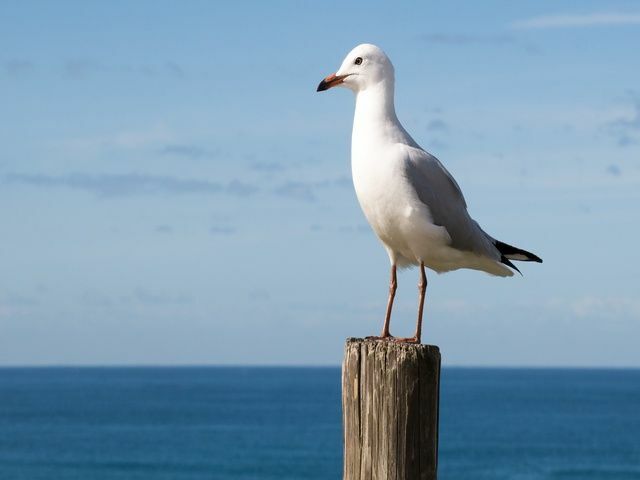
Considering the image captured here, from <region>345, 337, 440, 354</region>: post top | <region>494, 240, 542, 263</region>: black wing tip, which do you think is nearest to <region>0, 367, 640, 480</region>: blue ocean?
<region>494, 240, 542, 263</region>: black wing tip

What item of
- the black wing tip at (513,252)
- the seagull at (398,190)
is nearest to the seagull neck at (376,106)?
the seagull at (398,190)

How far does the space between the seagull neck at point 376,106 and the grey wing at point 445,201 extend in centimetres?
31

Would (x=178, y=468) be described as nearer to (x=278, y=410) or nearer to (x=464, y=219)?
(x=278, y=410)

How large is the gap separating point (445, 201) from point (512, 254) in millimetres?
847

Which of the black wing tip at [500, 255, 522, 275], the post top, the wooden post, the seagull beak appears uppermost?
the seagull beak

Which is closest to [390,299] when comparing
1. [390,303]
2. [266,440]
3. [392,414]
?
[390,303]

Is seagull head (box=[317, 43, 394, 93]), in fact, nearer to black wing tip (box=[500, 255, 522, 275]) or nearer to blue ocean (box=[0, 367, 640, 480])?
black wing tip (box=[500, 255, 522, 275])

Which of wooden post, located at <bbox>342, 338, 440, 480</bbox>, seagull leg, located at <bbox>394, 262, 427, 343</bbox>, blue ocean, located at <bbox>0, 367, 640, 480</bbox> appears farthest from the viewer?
blue ocean, located at <bbox>0, 367, 640, 480</bbox>

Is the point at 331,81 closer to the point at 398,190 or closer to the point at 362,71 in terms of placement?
the point at 362,71

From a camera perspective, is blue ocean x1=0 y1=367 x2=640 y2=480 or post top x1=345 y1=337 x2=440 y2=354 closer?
post top x1=345 y1=337 x2=440 y2=354

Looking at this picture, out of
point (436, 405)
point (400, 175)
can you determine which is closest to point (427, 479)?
point (436, 405)

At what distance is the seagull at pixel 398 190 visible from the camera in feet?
26.0

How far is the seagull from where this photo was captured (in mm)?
7934

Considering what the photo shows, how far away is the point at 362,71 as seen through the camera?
8.33 m
